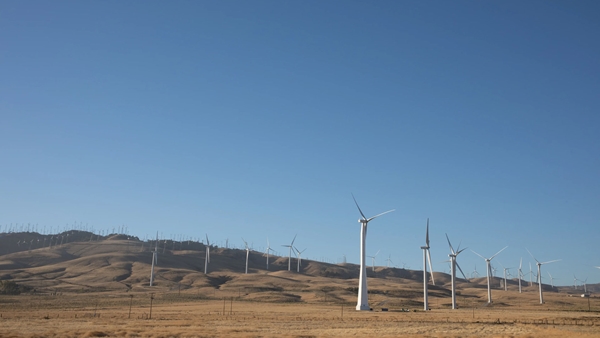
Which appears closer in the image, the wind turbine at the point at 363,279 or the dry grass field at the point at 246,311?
the dry grass field at the point at 246,311

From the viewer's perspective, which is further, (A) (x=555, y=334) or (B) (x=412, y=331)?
(B) (x=412, y=331)

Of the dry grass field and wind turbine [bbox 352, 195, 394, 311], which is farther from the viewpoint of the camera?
wind turbine [bbox 352, 195, 394, 311]

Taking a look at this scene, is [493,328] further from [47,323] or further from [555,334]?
[47,323]

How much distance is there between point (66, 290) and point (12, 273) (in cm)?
5889

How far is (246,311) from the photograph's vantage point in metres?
94.1

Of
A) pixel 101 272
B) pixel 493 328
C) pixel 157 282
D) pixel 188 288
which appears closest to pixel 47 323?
pixel 493 328

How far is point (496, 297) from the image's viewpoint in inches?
7018

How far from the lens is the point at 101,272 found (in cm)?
19650

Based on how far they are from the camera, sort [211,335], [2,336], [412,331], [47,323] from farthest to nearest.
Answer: [47,323]
[412,331]
[211,335]
[2,336]

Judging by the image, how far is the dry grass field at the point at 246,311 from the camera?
54625 millimetres

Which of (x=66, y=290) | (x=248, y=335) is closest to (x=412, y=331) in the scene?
(x=248, y=335)

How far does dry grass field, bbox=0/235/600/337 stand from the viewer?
54625 millimetres

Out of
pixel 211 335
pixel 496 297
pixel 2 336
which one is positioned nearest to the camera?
pixel 2 336

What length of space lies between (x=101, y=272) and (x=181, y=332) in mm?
160261
